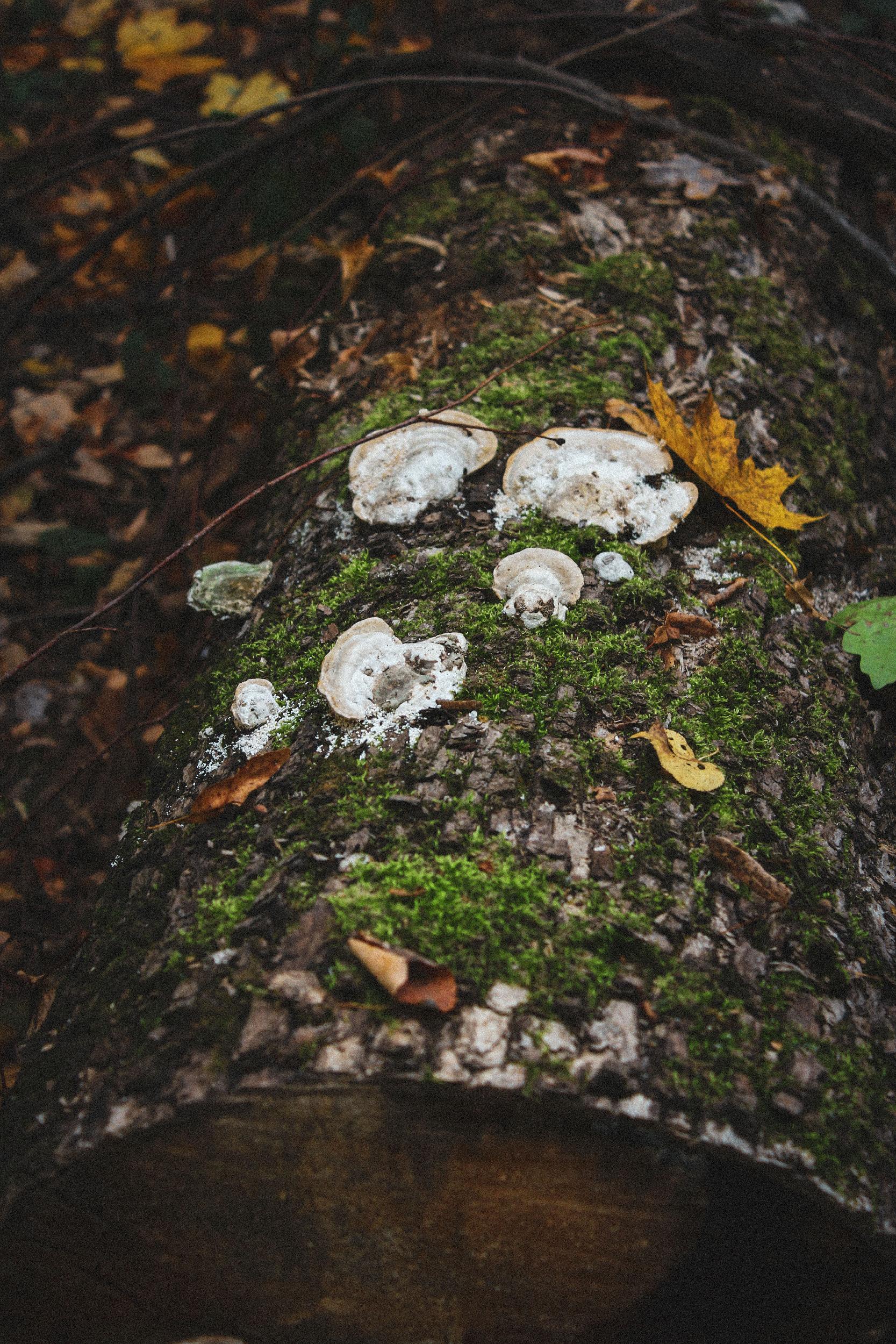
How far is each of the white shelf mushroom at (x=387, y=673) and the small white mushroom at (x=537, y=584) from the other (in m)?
0.16

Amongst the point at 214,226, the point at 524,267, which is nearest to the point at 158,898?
the point at 524,267

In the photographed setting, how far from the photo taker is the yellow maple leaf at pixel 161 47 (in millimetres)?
5188

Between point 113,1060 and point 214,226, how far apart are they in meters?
3.56

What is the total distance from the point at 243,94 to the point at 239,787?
449cm

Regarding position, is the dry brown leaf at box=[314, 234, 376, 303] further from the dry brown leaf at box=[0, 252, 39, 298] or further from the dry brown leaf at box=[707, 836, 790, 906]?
the dry brown leaf at box=[0, 252, 39, 298]

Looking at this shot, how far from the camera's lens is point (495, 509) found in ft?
6.76

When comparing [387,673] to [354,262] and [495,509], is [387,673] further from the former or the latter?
[354,262]

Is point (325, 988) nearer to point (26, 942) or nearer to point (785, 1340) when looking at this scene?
point (785, 1340)

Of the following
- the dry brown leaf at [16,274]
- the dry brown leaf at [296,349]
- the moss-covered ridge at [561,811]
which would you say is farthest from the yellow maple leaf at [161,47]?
the moss-covered ridge at [561,811]

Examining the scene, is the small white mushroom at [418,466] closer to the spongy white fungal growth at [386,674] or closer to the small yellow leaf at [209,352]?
the spongy white fungal growth at [386,674]

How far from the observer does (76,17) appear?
18.8ft

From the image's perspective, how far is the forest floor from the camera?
2822mm

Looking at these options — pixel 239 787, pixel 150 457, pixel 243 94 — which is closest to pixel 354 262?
pixel 150 457

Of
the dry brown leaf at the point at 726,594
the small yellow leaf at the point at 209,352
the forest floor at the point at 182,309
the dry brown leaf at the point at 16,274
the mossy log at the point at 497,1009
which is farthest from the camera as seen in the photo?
the dry brown leaf at the point at 16,274
